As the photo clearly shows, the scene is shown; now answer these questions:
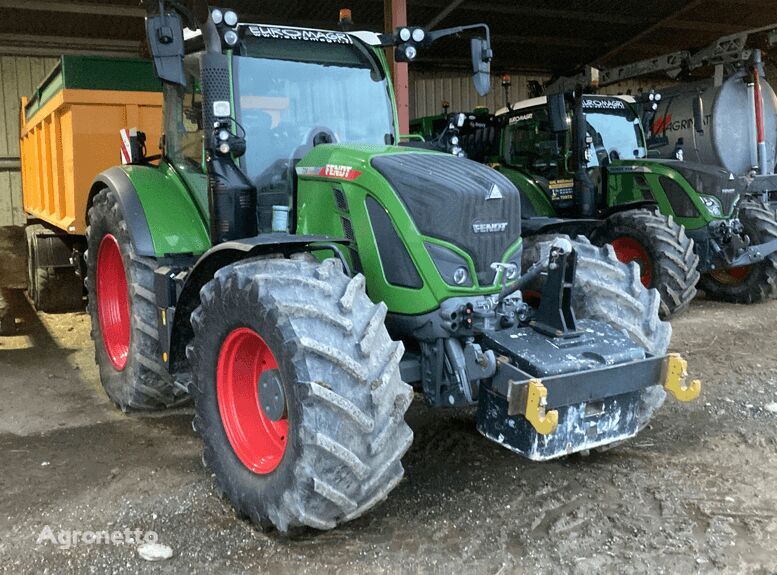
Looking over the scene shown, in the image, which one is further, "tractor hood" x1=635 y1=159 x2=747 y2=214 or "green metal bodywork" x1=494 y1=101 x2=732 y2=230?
"green metal bodywork" x1=494 y1=101 x2=732 y2=230

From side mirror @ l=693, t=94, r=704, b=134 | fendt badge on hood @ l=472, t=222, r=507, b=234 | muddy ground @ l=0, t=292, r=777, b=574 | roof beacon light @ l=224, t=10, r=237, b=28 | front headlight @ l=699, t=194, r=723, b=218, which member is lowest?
muddy ground @ l=0, t=292, r=777, b=574

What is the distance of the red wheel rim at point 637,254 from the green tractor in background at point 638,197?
0.01 m

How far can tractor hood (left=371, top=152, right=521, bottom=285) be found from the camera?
3340 mm

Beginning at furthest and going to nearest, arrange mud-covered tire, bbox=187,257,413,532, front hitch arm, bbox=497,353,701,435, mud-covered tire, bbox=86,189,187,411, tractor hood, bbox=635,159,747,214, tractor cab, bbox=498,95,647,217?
tractor cab, bbox=498,95,647,217
tractor hood, bbox=635,159,747,214
mud-covered tire, bbox=86,189,187,411
front hitch arm, bbox=497,353,701,435
mud-covered tire, bbox=187,257,413,532

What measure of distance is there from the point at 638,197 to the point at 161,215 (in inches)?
232

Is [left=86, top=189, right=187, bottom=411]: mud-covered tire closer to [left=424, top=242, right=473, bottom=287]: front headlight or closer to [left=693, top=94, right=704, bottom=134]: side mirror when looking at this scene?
[left=424, top=242, right=473, bottom=287]: front headlight

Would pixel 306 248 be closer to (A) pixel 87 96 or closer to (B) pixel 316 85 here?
(B) pixel 316 85

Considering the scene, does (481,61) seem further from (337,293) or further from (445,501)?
(445,501)

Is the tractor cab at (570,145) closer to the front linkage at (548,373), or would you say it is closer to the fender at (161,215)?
the fender at (161,215)

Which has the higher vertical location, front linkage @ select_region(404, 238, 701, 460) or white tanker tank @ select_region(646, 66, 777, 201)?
white tanker tank @ select_region(646, 66, 777, 201)

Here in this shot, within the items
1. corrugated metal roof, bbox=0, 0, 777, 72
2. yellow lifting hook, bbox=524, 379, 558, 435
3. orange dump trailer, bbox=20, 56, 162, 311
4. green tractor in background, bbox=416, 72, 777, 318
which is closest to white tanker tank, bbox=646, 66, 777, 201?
green tractor in background, bbox=416, 72, 777, 318

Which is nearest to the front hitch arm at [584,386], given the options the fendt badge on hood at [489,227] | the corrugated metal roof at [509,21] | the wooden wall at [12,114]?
the fendt badge on hood at [489,227]

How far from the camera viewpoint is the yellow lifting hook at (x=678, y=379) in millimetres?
3246

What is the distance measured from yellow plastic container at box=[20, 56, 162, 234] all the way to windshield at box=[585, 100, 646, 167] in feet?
16.3
